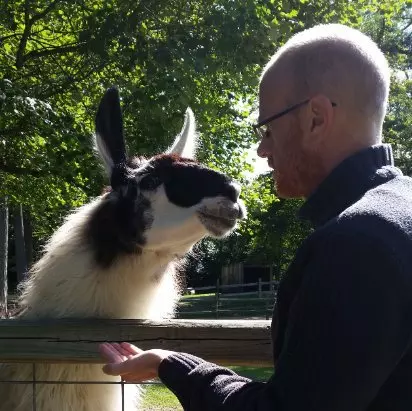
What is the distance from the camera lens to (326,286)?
110 cm

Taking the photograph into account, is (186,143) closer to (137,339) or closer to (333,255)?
(137,339)

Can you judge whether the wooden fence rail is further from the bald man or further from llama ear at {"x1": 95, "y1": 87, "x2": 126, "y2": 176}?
llama ear at {"x1": 95, "y1": 87, "x2": 126, "y2": 176}

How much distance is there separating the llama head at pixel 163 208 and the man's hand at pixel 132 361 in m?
1.03

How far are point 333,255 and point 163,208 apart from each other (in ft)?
6.33

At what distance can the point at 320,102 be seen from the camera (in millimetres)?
1353

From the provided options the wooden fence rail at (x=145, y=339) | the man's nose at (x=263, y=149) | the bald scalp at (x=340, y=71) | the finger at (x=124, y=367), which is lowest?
the wooden fence rail at (x=145, y=339)

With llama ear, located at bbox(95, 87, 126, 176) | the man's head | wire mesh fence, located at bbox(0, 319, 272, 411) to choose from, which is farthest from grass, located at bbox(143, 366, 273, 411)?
the man's head

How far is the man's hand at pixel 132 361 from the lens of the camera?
1576mm

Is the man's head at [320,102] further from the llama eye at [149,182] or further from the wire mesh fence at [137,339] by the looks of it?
the llama eye at [149,182]

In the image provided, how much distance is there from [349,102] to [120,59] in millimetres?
5639

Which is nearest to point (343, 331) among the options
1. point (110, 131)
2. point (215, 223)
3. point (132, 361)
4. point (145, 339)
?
point (132, 361)

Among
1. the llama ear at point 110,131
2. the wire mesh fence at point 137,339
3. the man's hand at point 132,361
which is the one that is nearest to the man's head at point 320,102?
the man's hand at point 132,361

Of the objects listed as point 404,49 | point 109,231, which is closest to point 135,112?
point 109,231

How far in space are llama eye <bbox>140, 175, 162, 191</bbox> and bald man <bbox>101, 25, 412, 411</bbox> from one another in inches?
57.3
